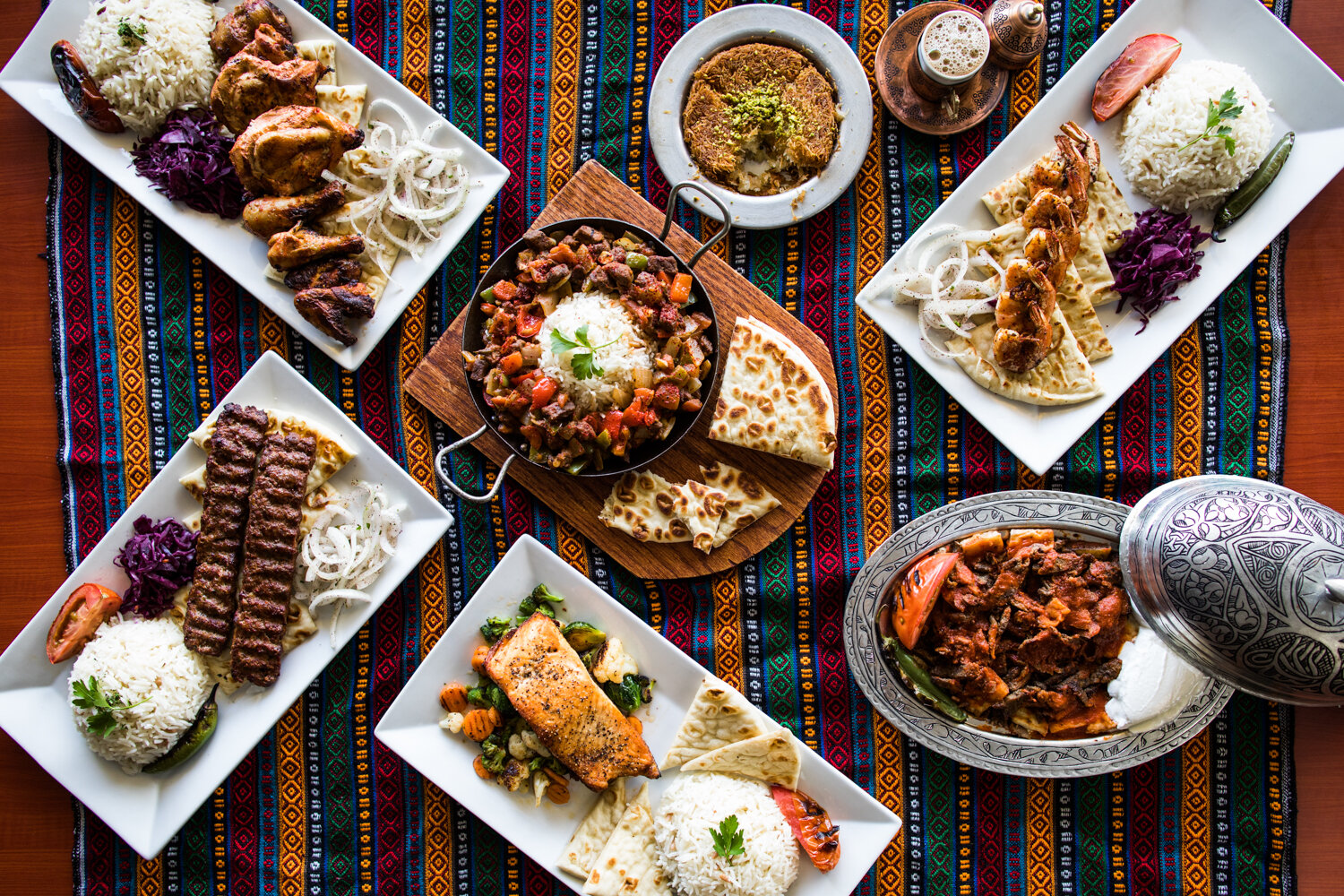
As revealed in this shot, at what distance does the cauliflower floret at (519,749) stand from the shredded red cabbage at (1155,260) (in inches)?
151

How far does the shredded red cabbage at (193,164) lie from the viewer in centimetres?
417

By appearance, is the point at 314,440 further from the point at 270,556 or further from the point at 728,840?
the point at 728,840

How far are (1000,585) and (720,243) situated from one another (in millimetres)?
2300

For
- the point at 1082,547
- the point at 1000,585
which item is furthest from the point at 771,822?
the point at 1082,547

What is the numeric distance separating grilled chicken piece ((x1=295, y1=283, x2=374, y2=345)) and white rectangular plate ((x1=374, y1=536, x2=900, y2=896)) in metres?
1.41

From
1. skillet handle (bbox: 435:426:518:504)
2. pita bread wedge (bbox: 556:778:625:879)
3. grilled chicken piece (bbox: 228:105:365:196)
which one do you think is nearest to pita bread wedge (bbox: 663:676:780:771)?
pita bread wedge (bbox: 556:778:625:879)

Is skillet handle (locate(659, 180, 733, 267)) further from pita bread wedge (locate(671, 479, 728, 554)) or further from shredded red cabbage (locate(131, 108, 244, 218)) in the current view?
shredded red cabbage (locate(131, 108, 244, 218))

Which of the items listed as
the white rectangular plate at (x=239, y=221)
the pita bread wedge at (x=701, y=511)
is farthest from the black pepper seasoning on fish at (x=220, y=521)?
the pita bread wedge at (x=701, y=511)

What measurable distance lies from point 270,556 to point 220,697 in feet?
2.62

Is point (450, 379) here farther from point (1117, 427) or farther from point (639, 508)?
point (1117, 427)

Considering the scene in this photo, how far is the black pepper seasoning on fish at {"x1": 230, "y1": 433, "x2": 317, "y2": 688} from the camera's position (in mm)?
4090

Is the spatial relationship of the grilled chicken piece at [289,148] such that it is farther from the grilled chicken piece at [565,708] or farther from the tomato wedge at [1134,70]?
the tomato wedge at [1134,70]

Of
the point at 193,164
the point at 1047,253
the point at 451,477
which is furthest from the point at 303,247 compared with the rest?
Answer: the point at 1047,253

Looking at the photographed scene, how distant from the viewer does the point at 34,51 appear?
14.0 ft
